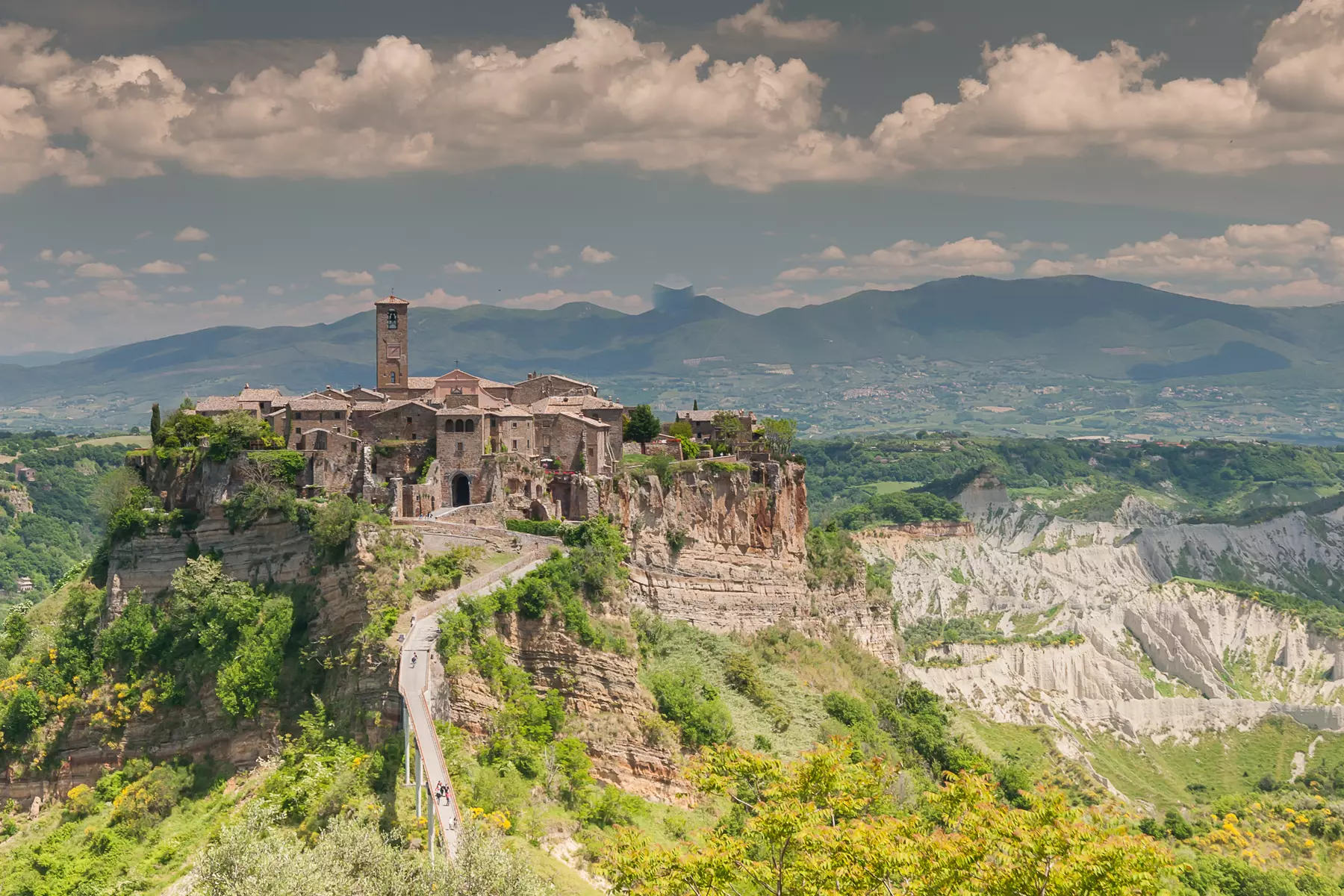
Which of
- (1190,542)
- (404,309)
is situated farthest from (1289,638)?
(404,309)

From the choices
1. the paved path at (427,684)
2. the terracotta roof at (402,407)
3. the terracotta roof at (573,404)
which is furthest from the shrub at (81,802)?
the terracotta roof at (573,404)

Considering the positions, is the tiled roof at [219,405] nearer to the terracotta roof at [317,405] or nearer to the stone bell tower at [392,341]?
the terracotta roof at [317,405]

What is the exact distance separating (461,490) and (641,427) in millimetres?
14185

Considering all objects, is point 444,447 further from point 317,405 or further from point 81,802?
point 81,802

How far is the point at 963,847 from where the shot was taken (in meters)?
30.7

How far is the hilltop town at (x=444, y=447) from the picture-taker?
60.2 m

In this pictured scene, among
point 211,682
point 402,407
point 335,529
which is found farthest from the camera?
point 402,407

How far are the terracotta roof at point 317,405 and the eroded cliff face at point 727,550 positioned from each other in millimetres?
13709

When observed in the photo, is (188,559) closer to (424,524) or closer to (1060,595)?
(424,524)

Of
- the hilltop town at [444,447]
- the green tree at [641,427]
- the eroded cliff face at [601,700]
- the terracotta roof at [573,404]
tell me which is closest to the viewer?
the eroded cliff face at [601,700]

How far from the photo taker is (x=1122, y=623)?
369 feet

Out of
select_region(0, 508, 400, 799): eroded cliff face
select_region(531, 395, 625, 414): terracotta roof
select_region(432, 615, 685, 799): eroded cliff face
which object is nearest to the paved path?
select_region(0, 508, 400, 799): eroded cliff face

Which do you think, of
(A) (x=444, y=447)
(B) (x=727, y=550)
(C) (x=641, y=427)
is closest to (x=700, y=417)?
(C) (x=641, y=427)

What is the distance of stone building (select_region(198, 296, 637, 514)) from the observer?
Answer: 60344mm
